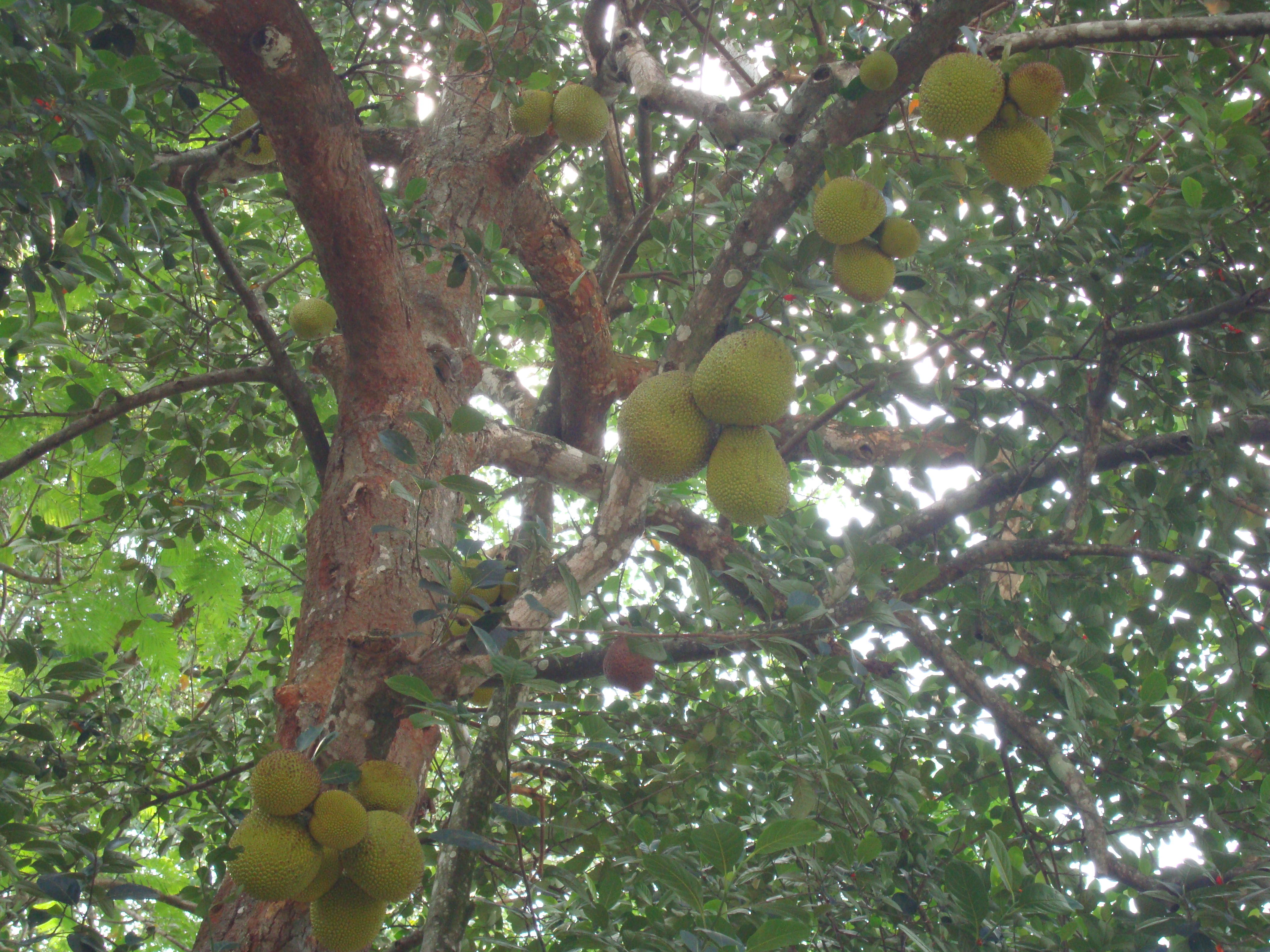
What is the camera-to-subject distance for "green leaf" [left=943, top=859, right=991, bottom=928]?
1366 mm

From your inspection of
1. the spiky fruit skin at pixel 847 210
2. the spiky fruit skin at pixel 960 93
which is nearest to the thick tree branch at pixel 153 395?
the spiky fruit skin at pixel 847 210

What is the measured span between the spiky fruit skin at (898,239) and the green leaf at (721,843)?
123 centimetres

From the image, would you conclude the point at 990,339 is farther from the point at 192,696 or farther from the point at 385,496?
the point at 192,696

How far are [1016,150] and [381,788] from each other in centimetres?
179

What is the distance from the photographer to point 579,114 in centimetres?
238

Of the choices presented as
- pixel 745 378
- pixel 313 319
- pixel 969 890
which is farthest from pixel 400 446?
pixel 969 890

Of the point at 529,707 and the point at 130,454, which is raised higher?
the point at 130,454

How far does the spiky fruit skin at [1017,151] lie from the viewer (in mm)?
1713

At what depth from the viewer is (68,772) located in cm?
223

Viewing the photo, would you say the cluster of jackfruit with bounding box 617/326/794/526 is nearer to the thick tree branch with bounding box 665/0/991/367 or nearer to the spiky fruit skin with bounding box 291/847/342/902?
the thick tree branch with bounding box 665/0/991/367

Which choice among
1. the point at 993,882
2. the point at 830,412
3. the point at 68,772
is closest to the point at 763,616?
the point at 830,412

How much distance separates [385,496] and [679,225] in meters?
1.26

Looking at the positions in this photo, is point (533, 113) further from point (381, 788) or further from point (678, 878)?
point (678, 878)

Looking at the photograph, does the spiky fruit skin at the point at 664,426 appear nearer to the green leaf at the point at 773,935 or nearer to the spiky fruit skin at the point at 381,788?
the spiky fruit skin at the point at 381,788
